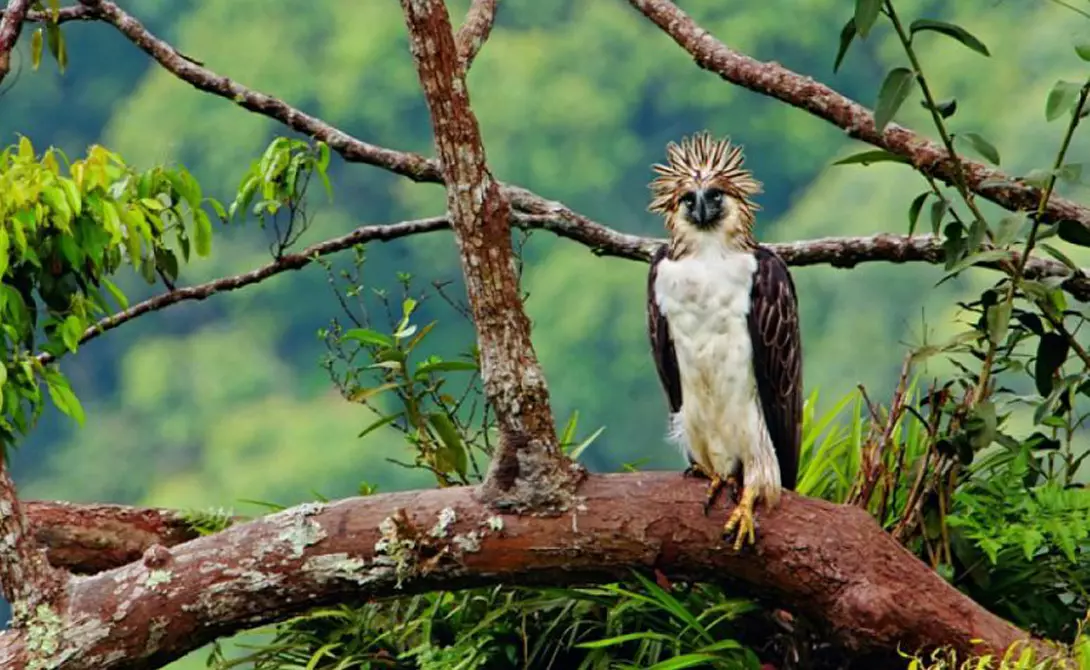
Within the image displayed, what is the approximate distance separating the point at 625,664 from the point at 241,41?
52.4ft

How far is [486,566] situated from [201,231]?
1.11 m

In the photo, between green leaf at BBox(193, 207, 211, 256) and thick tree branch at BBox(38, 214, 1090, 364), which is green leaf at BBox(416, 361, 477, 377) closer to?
thick tree branch at BBox(38, 214, 1090, 364)

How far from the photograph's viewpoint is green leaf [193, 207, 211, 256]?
4.40 meters

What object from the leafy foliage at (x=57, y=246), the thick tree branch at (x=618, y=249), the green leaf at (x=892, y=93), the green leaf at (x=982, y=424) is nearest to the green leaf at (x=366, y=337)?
the thick tree branch at (x=618, y=249)

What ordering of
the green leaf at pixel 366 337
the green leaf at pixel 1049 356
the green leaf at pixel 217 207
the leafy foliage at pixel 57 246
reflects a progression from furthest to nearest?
the green leaf at pixel 366 337 → the green leaf at pixel 1049 356 → the green leaf at pixel 217 207 → the leafy foliage at pixel 57 246

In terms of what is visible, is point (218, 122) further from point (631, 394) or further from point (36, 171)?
point (36, 171)

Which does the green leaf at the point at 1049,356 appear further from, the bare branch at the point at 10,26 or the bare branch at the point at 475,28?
the bare branch at the point at 10,26

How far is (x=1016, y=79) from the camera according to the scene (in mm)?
19578

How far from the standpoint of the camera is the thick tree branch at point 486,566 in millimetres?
4191

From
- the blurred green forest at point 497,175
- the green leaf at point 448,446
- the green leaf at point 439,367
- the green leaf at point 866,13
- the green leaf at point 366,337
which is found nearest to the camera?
the green leaf at point 866,13

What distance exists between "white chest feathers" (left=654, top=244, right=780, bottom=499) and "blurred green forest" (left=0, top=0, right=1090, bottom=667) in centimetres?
1148

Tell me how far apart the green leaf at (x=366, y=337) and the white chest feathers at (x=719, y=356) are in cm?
87

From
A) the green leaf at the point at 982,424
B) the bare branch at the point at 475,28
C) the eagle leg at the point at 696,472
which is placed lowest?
the eagle leg at the point at 696,472

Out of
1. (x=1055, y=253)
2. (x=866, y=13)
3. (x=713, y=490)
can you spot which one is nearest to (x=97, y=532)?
(x=713, y=490)
